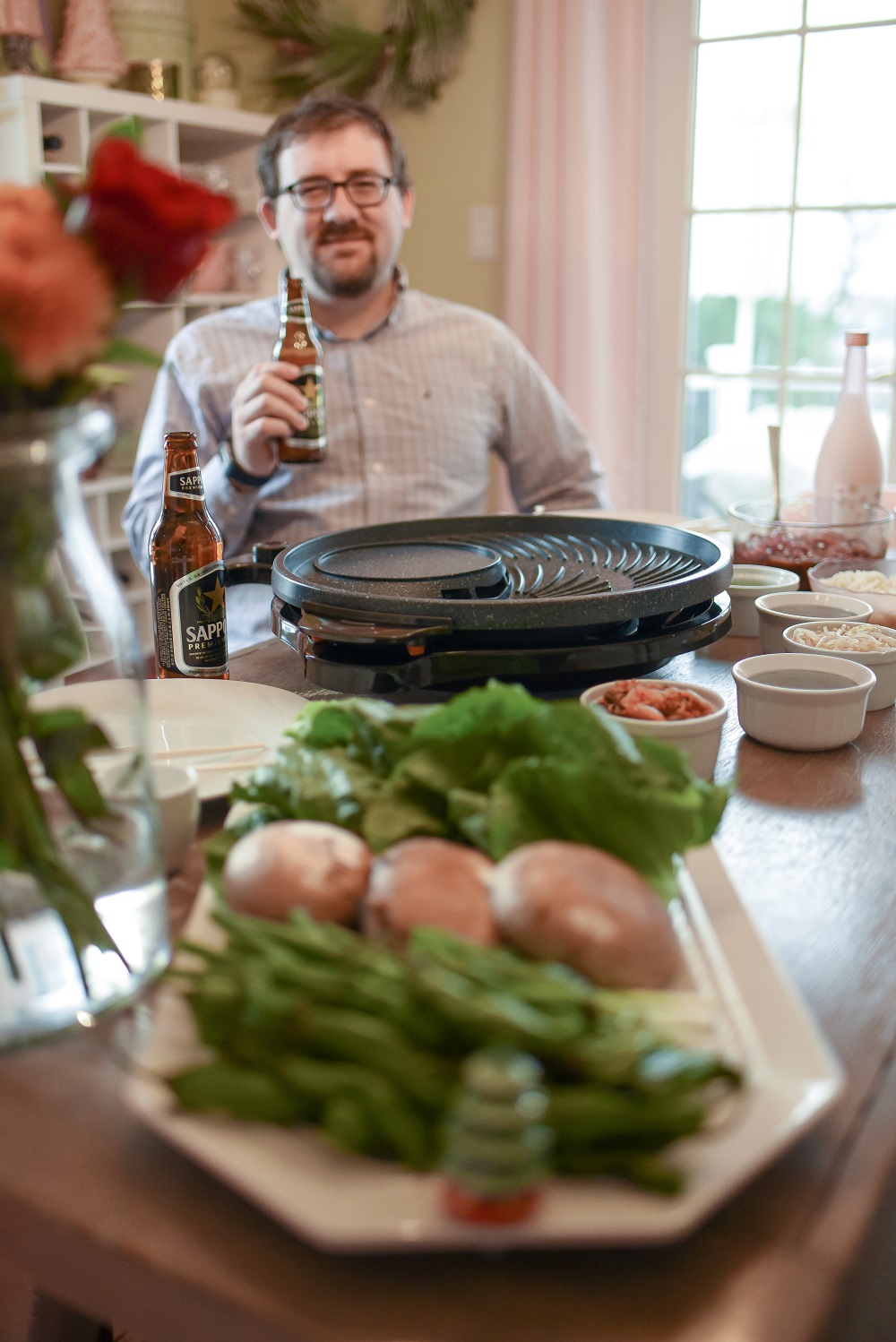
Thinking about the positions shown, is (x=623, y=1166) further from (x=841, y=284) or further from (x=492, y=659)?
(x=841, y=284)

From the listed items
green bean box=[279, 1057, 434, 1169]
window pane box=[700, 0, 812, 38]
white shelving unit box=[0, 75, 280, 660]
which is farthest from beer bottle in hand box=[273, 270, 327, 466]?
window pane box=[700, 0, 812, 38]

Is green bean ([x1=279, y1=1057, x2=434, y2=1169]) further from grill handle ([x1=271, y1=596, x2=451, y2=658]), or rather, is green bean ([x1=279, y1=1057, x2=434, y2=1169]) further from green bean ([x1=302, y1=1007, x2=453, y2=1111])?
grill handle ([x1=271, y1=596, x2=451, y2=658])

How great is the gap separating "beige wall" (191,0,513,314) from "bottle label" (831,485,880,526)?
6.11ft

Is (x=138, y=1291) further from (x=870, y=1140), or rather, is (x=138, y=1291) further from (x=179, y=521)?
(x=179, y=521)

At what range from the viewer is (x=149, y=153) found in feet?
8.49

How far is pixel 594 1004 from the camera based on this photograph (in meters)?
0.48

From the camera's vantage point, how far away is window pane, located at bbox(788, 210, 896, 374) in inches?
111

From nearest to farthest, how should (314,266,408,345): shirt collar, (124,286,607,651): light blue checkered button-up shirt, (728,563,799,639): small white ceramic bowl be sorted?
(728,563,799,639): small white ceramic bowl
(124,286,607,651): light blue checkered button-up shirt
(314,266,408,345): shirt collar

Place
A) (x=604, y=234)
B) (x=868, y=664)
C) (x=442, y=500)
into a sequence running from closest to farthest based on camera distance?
1. (x=868, y=664)
2. (x=442, y=500)
3. (x=604, y=234)

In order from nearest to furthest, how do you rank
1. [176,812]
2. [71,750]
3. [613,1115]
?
[613,1115]
[71,750]
[176,812]

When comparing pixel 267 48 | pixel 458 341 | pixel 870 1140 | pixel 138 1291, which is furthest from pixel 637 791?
pixel 267 48

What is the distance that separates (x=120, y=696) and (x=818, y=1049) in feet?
1.22

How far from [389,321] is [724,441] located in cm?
126

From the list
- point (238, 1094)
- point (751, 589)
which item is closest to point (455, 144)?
point (751, 589)
